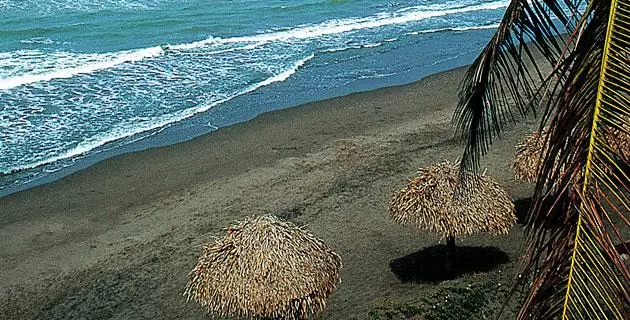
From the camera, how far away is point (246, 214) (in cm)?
1575

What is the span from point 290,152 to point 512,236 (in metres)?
6.82

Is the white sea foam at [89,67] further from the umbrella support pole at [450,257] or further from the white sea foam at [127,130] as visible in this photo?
the umbrella support pole at [450,257]

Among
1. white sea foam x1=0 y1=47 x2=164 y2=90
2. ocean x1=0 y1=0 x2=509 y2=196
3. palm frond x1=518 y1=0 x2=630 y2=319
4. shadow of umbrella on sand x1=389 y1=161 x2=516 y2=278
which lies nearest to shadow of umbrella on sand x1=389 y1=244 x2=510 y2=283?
shadow of umbrella on sand x1=389 y1=161 x2=516 y2=278

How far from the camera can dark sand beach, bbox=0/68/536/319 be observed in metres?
12.8

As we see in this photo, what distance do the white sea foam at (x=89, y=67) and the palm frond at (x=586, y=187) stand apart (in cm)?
2509

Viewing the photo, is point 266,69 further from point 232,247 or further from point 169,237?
point 232,247

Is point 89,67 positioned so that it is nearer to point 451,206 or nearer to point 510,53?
point 451,206

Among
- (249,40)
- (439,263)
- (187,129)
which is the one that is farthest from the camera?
(249,40)

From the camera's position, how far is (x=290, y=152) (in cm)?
1920

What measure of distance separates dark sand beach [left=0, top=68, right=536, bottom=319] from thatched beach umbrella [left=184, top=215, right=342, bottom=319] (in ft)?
4.81

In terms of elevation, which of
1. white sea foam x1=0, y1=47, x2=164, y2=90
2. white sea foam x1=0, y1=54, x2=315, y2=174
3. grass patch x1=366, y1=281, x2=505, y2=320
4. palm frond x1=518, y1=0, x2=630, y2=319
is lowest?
white sea foam x1=0, y1=54, x2=315, y2=174

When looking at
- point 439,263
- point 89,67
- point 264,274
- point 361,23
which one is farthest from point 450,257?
point 361,23

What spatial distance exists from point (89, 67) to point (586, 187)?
89.1 ft

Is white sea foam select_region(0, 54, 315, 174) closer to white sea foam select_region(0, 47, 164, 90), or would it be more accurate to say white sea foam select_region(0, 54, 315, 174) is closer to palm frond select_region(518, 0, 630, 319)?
white sea foam select_region(0, 47, 164, 90)
